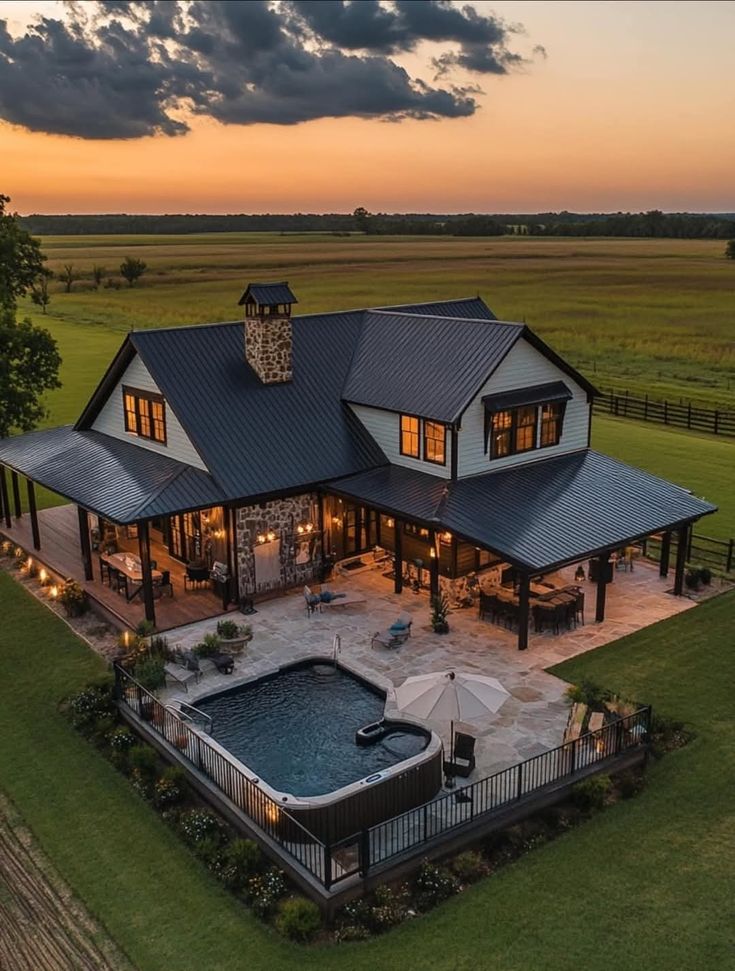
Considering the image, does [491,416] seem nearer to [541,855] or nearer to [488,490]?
[488,490]

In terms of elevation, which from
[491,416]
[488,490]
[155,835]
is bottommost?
[155,835]

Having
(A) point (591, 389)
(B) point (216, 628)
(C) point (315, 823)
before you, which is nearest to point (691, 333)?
(A) point (591, 389)

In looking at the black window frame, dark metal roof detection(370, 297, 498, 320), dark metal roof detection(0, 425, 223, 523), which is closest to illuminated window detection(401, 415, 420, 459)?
dark metal roof detection(0, 425, 223, 523)

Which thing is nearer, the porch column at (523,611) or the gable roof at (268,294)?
the porch column at (523,611)

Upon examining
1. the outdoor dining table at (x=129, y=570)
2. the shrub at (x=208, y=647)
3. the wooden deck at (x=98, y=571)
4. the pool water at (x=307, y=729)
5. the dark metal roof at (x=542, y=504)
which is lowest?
the wooden deck at (x=98, y=571)

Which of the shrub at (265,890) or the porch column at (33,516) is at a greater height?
the porch column at (33,516)

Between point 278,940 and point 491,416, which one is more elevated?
point 491,416

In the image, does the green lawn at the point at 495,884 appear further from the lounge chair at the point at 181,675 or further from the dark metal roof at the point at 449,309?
the dark metal roof at the point at 449,309

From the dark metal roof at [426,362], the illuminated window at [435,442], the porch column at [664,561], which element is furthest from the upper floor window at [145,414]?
the porch column at [664,561]
